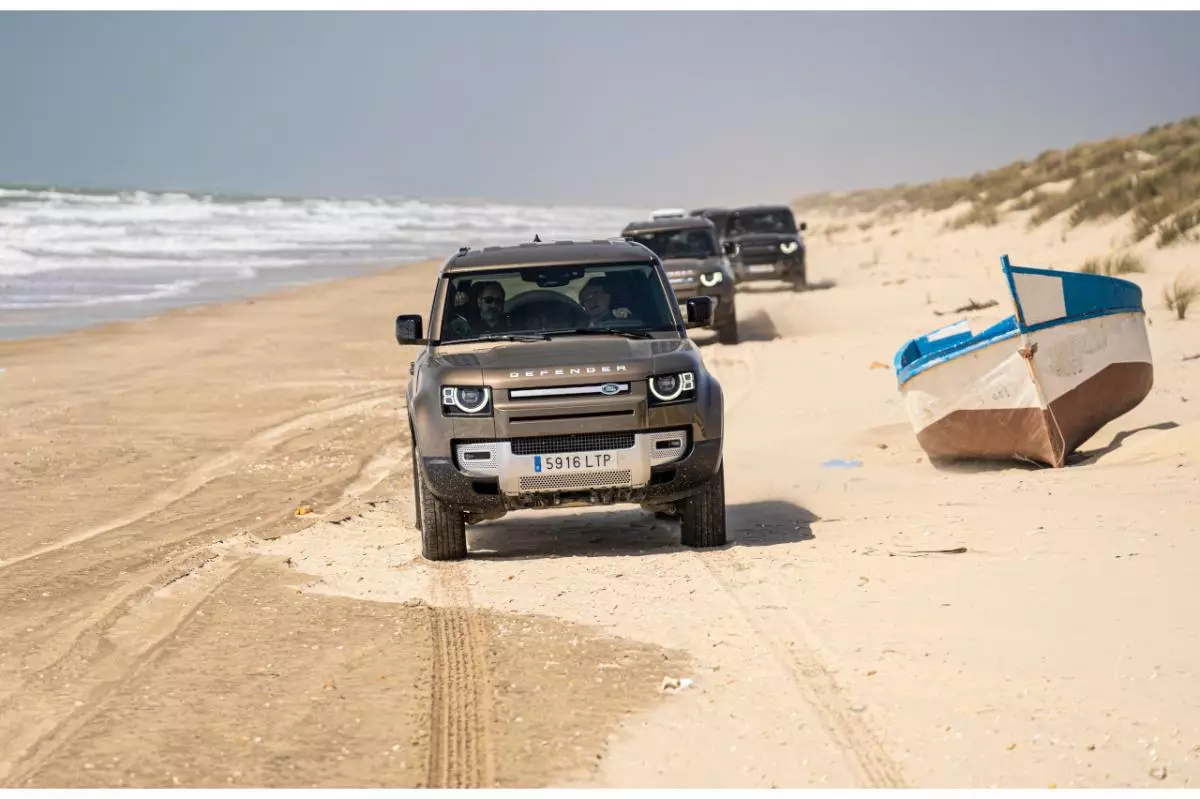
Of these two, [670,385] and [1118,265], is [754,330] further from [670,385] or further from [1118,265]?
[670,385]

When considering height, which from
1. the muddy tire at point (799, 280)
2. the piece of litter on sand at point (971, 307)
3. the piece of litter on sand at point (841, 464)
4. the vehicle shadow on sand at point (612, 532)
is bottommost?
the muddy tire at point (799, 280)

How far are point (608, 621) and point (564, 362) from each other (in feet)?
5.86

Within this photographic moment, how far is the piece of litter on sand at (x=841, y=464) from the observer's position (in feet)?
39.7

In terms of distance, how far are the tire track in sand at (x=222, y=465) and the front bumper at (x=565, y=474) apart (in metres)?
2.73

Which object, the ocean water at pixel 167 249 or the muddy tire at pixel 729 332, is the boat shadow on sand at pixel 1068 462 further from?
the ocean water at pixel 167 249

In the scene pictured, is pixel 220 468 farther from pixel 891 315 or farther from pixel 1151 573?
pixel 891 315

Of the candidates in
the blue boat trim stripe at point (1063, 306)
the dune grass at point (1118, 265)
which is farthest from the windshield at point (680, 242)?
the blue boat trim stripe at point (1063, 306)

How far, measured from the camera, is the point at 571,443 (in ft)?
27.5

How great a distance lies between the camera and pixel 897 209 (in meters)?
81.6

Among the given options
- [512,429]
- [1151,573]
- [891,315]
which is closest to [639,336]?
[512,429]

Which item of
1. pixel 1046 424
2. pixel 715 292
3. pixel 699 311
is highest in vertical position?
pixel 699 311

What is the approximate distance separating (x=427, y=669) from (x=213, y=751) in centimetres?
121

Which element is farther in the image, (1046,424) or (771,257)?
(771,257)

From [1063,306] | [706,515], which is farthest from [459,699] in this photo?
[1063,306]
